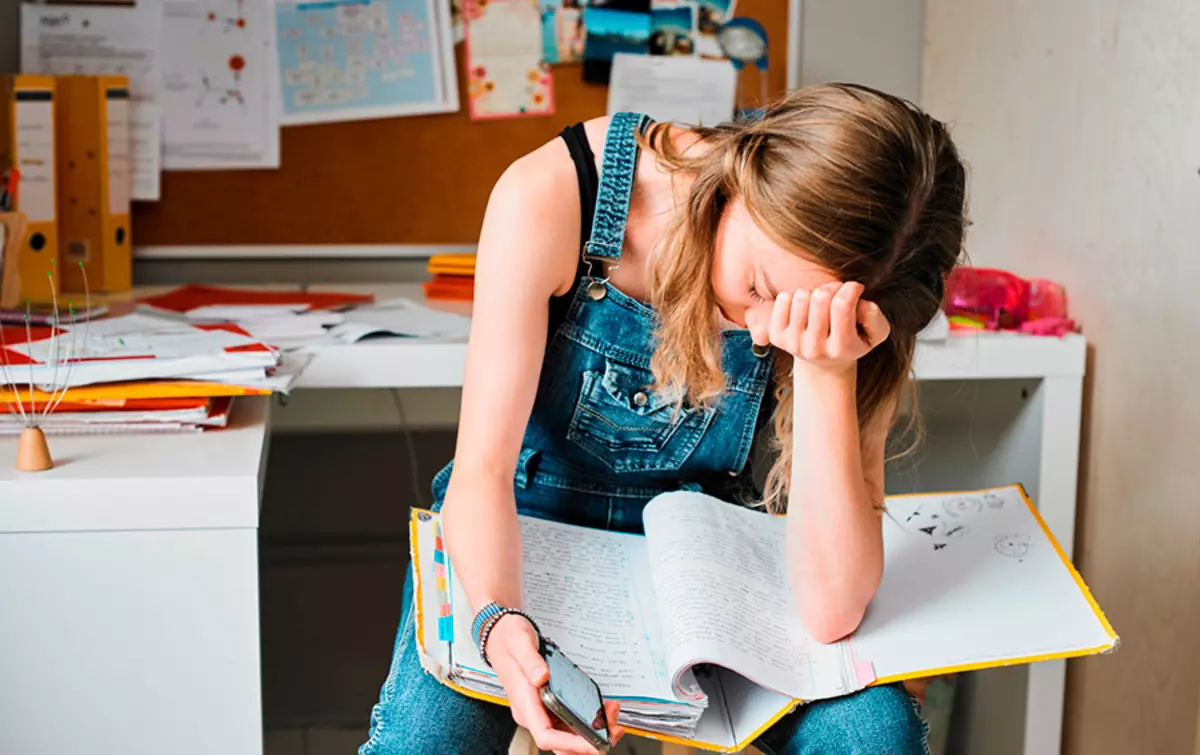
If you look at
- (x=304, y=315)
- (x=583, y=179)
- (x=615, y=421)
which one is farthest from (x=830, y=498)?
(x=304, y=315)

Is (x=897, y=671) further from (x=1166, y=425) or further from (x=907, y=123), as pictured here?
(x=1166, y=425)

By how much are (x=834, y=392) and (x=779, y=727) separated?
264mm

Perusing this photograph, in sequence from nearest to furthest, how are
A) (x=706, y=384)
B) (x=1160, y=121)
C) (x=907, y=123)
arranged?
(x=907, y=123)
(x=706, y=384)
(x=1160, y=121)

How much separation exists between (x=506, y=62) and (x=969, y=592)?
120cm

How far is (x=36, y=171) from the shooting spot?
5.22 ft

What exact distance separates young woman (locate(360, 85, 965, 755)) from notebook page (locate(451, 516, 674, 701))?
1.3 inches

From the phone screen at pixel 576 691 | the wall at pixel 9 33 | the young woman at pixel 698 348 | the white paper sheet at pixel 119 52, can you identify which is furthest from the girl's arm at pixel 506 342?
the wall at pixel 9 33

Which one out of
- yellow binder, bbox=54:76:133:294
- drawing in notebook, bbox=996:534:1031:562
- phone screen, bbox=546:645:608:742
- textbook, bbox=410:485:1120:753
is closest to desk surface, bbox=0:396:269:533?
textbook, bbox=410:485:1120:753

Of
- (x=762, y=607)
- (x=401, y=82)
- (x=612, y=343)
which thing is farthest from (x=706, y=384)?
(x=401, y=82)

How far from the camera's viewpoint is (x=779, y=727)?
2.95 ft

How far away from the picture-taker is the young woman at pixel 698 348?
0.82m

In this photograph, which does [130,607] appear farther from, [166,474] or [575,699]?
[575,699]

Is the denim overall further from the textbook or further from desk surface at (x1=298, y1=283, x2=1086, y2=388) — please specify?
desk surface at (x1=298, y1=283, x2=1086, y2=388)

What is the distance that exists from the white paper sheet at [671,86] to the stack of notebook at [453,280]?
16.0 inches
